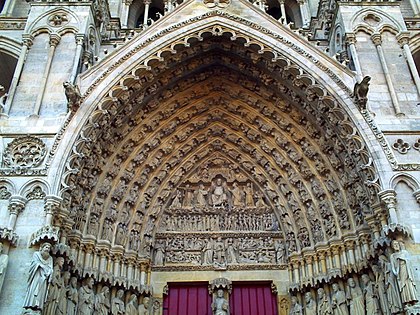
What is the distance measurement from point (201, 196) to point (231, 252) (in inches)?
56.3

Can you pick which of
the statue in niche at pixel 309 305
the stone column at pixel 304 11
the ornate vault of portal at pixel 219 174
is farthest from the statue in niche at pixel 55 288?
the stone column at pixel 304 11

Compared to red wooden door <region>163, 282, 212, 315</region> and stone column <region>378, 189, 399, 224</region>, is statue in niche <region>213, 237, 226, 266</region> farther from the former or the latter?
stone column <region>378, 189, 399, 224</region>

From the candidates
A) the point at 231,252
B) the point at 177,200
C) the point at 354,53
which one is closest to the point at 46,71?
the point at 177,200

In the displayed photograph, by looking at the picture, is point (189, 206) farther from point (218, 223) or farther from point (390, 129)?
point (390, 129)

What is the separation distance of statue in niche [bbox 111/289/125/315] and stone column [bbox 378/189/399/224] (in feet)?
15.2

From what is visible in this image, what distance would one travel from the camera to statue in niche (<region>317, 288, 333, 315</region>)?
8.40 metres

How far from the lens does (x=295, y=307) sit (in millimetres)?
8805

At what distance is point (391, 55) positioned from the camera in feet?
31.3

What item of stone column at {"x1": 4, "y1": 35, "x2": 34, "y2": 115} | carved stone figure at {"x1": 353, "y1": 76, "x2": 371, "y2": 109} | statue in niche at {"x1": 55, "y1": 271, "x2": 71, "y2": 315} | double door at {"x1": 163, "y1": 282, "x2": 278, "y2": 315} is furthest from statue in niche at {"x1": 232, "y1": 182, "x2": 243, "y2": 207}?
stone column at {"x1": 4, "y1": 35, "x2": 34, "y2": 115}

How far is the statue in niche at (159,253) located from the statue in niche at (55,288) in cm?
222

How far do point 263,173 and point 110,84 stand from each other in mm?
3675

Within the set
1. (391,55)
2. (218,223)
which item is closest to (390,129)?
(391,55)

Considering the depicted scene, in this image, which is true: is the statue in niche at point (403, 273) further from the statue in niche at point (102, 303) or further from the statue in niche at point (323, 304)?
the statue in niche at point (102, 303)

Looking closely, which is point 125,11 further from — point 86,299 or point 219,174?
point 86,299
